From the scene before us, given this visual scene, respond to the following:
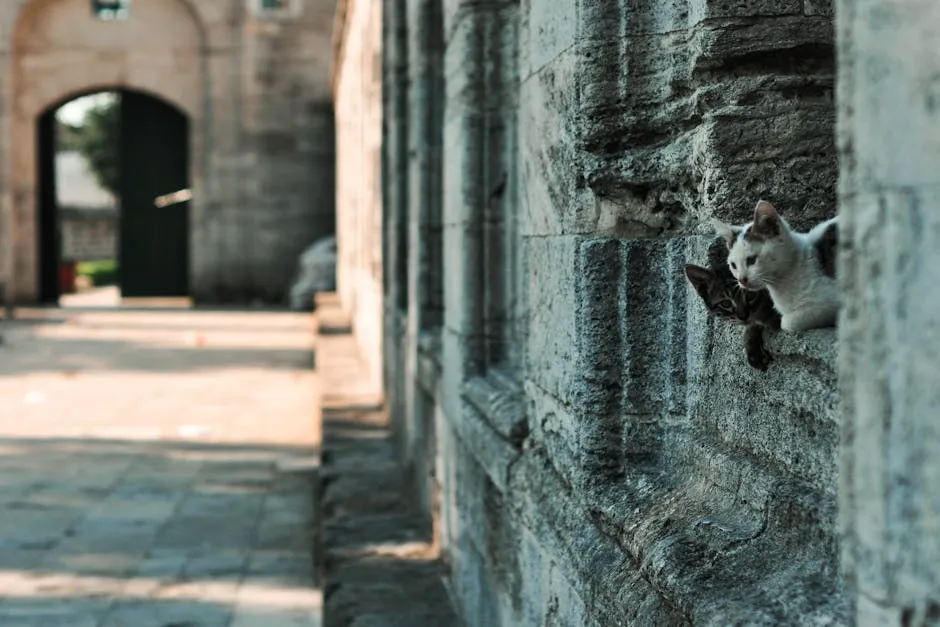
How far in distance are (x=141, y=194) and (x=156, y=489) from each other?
15.5 meters

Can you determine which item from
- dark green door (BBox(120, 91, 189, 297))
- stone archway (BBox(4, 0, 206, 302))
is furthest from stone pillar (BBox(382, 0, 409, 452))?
dark green door (BBox(120, 91, 189, 297))

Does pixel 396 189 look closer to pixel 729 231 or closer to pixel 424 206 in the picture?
pixel 424 206

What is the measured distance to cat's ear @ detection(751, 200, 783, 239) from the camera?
1.84 meters

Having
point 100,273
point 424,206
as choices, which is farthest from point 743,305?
point 100,273

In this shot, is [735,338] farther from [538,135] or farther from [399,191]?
[399,191]

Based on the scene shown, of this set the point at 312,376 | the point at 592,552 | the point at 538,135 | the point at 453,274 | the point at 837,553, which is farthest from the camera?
the point at 312,376

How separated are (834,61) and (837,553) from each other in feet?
3.16

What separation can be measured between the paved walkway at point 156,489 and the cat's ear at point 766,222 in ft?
11.8

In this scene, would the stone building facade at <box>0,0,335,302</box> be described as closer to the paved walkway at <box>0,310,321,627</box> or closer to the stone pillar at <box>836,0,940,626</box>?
the paved walkway at <box>0,310,321,627</box>

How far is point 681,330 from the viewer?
2639mm

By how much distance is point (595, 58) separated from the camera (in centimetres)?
270

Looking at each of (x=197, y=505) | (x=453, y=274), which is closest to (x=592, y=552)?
(x=453, y=274)

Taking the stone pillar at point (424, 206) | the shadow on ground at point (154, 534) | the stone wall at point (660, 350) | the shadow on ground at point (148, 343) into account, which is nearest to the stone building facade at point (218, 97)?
A: the shadow on ground at point (148, 343)

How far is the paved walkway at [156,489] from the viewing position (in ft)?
17.8
